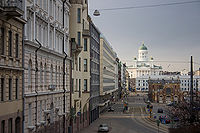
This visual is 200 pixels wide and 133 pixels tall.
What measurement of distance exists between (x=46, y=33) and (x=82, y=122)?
22804 mm

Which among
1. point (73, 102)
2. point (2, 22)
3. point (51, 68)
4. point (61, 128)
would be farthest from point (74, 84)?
point (2, 22)

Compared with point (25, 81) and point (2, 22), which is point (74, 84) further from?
point (2, 22)

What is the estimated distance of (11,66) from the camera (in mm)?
20578

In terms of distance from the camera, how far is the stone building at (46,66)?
24684 mm

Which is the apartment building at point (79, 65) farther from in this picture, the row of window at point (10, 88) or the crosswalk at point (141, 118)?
the row of window at point (10, 88)

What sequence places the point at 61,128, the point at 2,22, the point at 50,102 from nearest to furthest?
1. the point at 2,22
2. the point at 50,102
3. the point at 61,128

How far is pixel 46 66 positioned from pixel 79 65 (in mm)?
17153

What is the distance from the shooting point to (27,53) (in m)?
24.1

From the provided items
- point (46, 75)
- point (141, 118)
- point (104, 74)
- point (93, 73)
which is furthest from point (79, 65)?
point (104, 74)

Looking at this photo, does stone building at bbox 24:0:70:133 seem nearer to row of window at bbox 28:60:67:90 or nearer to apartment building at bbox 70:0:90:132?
row of window at bbox 28:60:67:90

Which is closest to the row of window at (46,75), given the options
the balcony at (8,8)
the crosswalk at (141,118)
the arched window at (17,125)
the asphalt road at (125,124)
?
the arched window at (17,125)

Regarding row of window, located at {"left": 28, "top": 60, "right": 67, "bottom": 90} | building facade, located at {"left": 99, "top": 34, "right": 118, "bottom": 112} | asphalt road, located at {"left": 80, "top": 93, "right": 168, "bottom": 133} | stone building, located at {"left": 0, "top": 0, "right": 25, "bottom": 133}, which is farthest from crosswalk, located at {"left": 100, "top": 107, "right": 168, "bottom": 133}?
stone building, located at {"left": 0, "top": 0, "right": 25, "bottom": 133}

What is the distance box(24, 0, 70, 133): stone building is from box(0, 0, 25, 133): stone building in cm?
124

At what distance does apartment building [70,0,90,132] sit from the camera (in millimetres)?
40844
